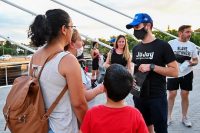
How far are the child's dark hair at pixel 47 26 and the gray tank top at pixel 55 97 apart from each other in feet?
0.52

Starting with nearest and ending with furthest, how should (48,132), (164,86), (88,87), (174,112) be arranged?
(48,132) < (88,87) < (164,86) < (174,112)

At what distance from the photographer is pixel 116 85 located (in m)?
2.16

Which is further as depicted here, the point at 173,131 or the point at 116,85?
the point at 173,131

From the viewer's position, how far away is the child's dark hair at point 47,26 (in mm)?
2267

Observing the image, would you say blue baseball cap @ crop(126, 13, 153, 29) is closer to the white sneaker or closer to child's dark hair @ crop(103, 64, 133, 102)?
child's dark hair @ crop(103, 64, 133, 102)

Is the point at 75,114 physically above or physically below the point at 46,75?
below

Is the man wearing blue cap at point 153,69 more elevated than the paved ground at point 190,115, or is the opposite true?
the man wearing blue cap at point 153,69

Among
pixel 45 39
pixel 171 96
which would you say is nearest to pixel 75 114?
pixel 45 39

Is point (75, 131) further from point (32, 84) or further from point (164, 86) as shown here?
point (164, 86)

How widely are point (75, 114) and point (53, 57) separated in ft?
1.32

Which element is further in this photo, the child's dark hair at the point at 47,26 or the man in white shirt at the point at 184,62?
the man in white shirt at the point at 184,62

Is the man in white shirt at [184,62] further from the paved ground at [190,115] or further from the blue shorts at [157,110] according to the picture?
the blue shorts at [157,110]

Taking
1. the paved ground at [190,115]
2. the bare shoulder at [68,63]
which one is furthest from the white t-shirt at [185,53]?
the bare shoulder at [68,63]

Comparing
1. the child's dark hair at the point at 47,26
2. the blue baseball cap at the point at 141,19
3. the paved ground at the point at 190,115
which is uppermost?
the blue baseball cap at the point at 141,19
